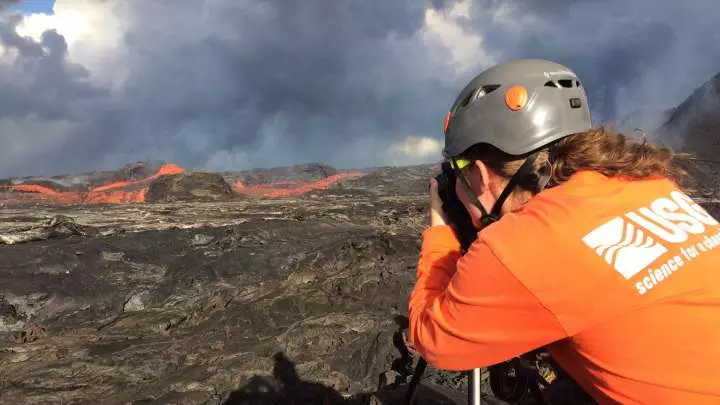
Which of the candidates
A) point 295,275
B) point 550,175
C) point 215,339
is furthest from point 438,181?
point 295,275

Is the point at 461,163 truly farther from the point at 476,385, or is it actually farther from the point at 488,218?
the point at 476,385

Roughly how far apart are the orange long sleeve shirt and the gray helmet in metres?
0.32

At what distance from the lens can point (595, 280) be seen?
1.56 meters

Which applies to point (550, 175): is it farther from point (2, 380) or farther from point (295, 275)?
point (295, 275)

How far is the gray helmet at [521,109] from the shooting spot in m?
2.02

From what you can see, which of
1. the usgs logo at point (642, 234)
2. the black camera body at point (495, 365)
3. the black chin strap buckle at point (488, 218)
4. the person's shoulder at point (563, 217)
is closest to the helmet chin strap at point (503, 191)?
the black chin strap buckle at point (488, 218)

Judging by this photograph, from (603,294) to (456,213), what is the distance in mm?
848

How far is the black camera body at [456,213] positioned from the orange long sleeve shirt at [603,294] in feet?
1.89

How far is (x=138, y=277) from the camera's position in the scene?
8.68m

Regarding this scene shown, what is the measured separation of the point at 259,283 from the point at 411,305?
253 inches

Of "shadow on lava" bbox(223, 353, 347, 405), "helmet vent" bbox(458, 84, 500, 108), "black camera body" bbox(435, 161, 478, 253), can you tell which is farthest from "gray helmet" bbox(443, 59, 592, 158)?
"shadow on lava" bbox(223, 353, 347, 405)

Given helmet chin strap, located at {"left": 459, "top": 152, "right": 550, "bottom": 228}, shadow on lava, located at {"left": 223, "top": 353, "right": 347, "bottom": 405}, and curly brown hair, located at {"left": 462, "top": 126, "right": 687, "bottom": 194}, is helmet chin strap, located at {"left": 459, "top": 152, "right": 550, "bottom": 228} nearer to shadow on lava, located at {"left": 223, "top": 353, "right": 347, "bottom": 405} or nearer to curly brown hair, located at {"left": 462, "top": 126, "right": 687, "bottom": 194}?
curly brown hair, located at {"left": 462, "top": 126, "right": 687, "bottom": 194}

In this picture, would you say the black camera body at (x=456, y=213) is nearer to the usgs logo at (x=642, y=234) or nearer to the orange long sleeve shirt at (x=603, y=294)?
the orange long sleeve shirt at (x=603, y=294)

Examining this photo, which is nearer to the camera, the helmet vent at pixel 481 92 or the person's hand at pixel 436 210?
the helmet vent at pixel 481 92
